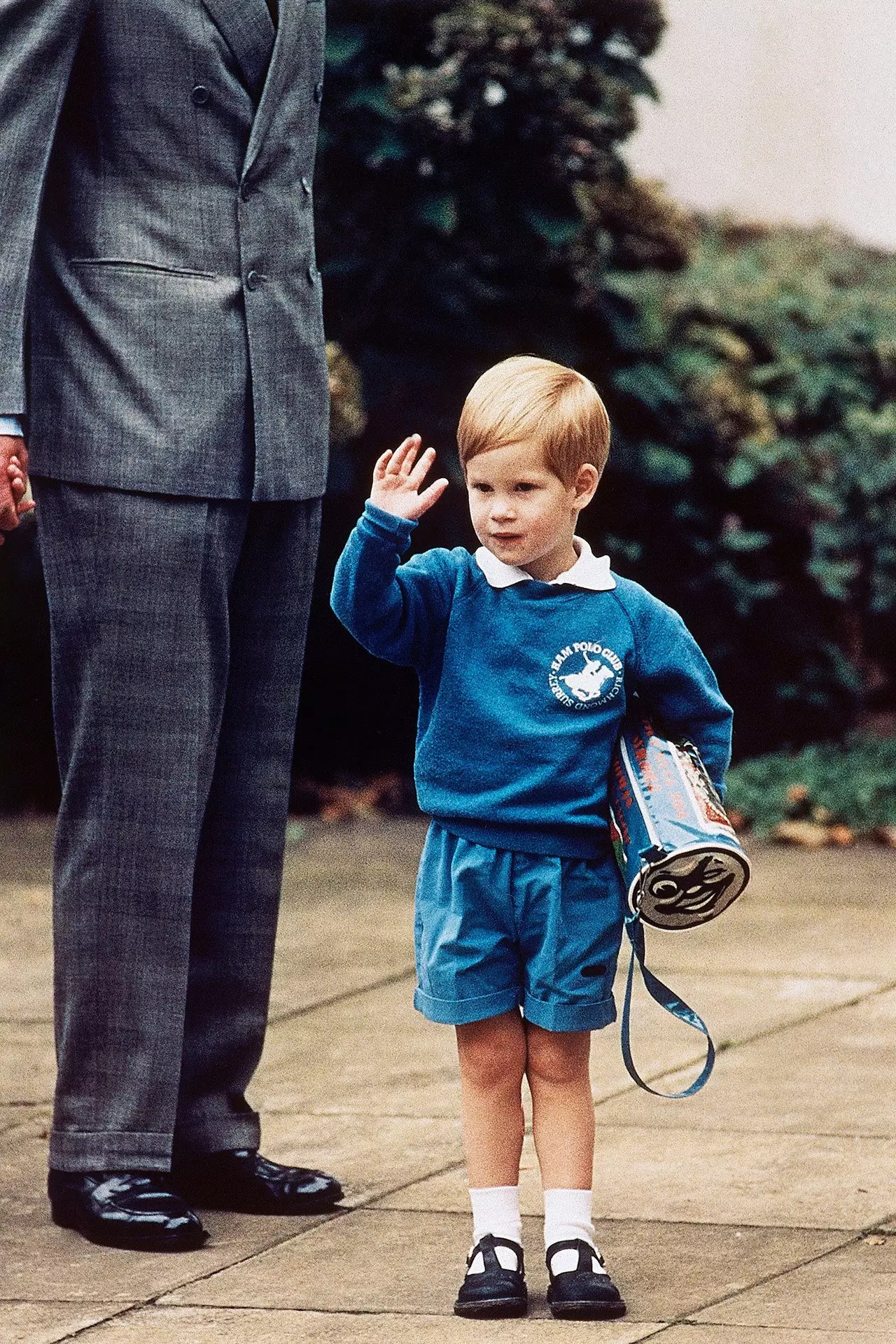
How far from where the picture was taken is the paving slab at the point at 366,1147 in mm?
3545

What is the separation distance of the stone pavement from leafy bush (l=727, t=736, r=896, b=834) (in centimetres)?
86

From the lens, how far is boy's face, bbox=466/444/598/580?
9.61ft

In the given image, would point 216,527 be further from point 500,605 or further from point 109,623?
point 500,605

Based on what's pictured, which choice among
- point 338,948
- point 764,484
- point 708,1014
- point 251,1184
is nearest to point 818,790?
point 764,484

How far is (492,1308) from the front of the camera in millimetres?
2889

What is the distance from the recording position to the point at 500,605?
3.01 metres

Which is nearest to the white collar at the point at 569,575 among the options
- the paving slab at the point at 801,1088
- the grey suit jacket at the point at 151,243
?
the grey suit jacket at the point at 151,243

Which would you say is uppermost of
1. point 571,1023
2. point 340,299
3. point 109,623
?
point 340,299

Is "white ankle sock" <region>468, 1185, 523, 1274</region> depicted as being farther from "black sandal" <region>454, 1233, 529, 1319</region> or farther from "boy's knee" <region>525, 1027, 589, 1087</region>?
"boy's knee" <region>525, 1027, 589, 1087</region>

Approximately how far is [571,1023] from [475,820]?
0.29 metres

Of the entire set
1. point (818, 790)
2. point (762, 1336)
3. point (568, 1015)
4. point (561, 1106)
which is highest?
point (568, 1015)

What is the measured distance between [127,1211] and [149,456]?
3.51ft

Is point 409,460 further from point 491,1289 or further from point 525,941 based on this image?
point 491,1289

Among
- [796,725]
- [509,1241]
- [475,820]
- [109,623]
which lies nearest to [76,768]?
[109,623]
